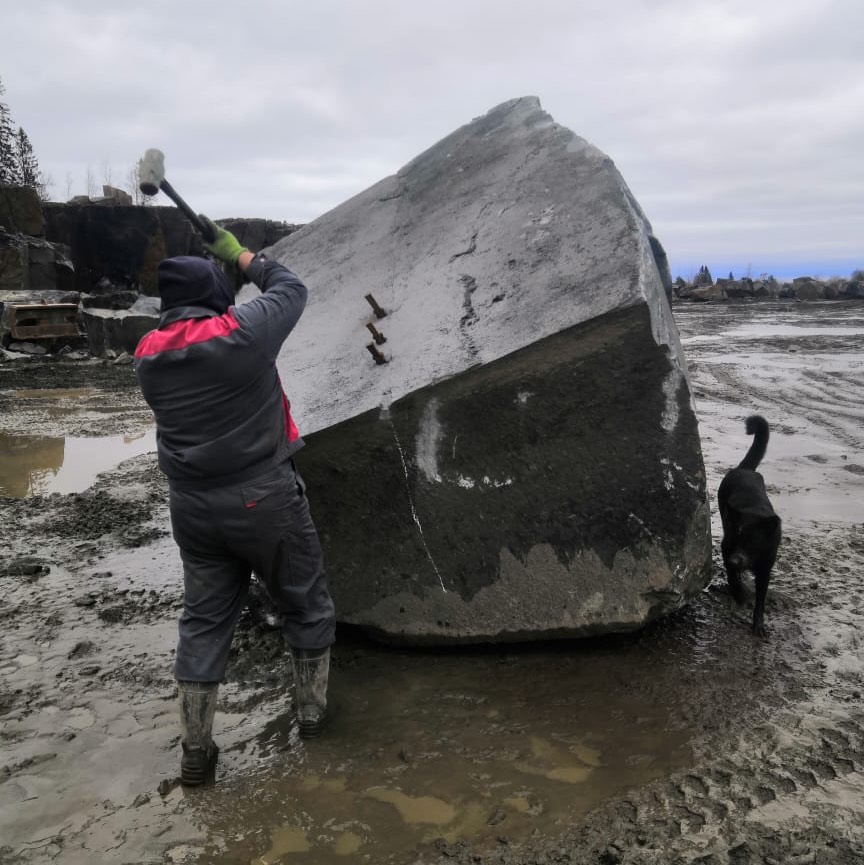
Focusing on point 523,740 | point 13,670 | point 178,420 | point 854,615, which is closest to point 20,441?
point 13,670

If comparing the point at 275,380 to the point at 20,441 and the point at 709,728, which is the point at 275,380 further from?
the point at 20,441

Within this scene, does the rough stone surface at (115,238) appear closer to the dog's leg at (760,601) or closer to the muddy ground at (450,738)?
the muddy ground at (450,738)

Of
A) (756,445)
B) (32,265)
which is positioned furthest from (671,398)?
(32,265)

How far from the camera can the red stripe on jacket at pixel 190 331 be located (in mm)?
2229

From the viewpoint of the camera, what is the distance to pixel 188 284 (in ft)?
7.49

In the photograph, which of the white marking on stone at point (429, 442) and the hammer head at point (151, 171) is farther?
the white marking on stone at point (429, 442)

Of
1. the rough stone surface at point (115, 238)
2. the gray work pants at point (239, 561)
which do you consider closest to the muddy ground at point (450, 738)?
the gray work pants at point (239, 561)

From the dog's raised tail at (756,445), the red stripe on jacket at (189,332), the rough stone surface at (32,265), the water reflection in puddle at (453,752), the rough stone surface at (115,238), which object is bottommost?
the water reflection in puddle at (453,752)

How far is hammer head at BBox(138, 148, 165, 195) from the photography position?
2.47 meters

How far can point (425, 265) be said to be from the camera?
3518 millimetres

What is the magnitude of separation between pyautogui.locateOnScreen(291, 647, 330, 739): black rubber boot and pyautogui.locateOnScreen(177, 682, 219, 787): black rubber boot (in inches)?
10.6

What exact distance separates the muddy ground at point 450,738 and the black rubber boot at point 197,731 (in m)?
0.06

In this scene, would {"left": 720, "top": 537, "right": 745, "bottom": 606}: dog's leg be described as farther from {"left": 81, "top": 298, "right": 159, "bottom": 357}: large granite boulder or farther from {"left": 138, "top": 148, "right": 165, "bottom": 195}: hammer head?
{"left": 81, "top": 298, "right": 159, "bottom": 357}: large granite boulder

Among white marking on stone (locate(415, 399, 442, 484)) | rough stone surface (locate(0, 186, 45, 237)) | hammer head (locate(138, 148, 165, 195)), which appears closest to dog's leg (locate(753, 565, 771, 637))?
white marking on stone (locate(415, 399, 442, 484))
